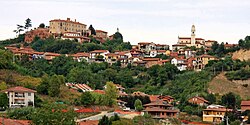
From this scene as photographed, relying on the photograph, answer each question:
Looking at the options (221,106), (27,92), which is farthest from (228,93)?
(27,92)

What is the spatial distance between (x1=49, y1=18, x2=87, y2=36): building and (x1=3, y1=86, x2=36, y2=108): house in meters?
42.5

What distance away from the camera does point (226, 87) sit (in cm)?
6347

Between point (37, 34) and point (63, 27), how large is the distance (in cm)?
424

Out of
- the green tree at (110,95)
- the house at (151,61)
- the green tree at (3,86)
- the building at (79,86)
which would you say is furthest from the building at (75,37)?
the green tree at (3,86)

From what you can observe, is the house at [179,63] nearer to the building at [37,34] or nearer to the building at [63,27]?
the building at [63,27]

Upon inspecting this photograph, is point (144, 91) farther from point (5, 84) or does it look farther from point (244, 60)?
point (5, 84)

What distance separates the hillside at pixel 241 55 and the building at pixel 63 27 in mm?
28443

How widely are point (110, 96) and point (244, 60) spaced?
2300 cm

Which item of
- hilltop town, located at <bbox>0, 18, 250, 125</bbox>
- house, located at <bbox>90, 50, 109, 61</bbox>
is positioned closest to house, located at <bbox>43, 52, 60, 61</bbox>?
hilltop town, located at <bbox>0, 18, 250, 125</bbox>

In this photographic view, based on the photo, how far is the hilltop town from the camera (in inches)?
1850

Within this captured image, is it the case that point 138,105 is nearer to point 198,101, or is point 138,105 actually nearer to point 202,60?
point 198,101

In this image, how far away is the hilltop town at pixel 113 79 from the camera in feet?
154

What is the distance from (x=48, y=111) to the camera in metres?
30.1

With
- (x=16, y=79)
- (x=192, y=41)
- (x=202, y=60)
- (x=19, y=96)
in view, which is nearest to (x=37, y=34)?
(x=192, y=41)
